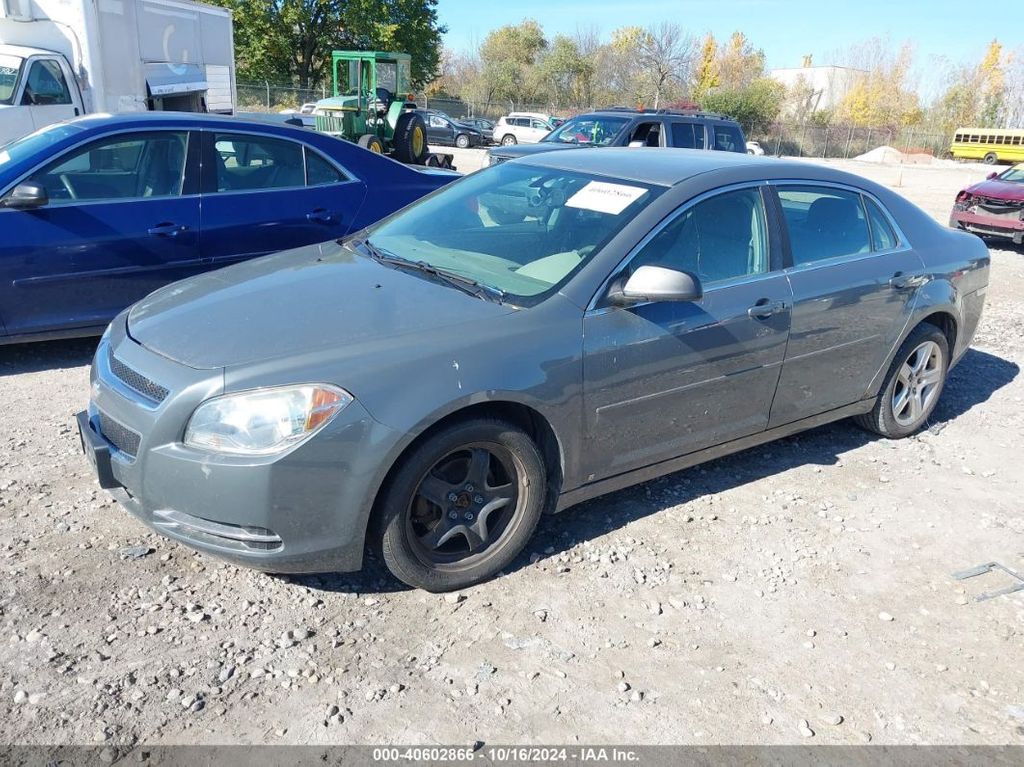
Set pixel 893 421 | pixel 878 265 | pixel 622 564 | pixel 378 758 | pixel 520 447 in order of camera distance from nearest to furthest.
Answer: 1. pixel 378 758
2. pixel 520 447
3. pixel 622 564
4. pixel 878 265
5. pixel 893 421

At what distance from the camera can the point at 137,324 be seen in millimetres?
3350

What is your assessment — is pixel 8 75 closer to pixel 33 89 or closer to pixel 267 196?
pixel 33 89

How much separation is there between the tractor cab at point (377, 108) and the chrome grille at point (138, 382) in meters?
17.0

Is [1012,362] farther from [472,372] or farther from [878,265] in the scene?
[472,372]

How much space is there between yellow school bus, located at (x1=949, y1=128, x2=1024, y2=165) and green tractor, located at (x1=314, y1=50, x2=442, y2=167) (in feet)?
108

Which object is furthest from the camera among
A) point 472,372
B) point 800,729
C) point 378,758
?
point 472,372

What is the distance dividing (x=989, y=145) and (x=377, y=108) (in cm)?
3488

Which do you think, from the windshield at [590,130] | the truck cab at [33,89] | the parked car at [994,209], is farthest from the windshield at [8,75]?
the parked car at [994,209]

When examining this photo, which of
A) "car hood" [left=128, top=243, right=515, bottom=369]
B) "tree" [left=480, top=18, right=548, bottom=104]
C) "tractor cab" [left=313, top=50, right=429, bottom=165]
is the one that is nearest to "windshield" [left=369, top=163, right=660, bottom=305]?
"car hood" [left=128, top=243, right=515, bottom=369]

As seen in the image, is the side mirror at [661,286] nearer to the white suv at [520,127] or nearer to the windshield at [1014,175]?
the windshield at [1014,175]

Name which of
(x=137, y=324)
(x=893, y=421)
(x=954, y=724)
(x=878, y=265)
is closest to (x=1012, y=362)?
(x=893, y=421)

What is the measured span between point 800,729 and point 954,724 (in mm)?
538

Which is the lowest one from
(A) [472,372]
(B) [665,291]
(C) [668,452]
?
(C) [668,452]

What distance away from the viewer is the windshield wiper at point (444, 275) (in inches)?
133
